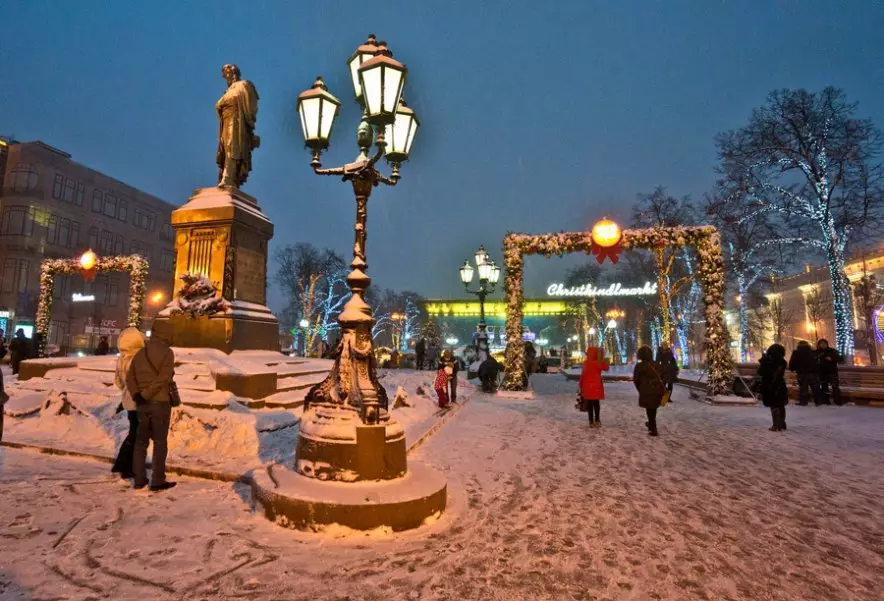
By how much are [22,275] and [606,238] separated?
158 feet

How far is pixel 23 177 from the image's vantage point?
1505 inches

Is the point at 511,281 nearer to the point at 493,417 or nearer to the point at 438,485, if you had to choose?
the point at 493,417

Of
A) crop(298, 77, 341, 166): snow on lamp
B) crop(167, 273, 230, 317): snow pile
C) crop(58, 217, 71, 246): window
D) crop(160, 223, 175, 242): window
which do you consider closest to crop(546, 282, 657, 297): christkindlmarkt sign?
crop(167, 273, 230, 317): snow pile

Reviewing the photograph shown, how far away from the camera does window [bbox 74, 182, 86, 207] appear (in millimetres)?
42888

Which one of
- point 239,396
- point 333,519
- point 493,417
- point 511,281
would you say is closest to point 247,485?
point 333,519

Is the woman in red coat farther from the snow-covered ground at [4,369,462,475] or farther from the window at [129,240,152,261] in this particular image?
the window at [129,240,152,261]

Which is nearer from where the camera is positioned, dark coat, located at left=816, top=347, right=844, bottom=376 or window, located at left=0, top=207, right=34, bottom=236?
dark coat, located at left=816, top=347, right=844, bottom=376

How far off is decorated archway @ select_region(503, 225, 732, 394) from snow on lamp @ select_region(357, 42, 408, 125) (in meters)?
10.8

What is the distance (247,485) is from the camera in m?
4.74

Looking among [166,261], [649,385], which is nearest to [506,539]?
[649,385]

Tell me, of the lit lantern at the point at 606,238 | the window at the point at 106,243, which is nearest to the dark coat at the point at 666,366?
the lit lantern at the point at 606,238

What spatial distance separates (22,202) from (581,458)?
5184 cm

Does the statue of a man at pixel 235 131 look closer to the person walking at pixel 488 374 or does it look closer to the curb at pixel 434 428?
the curb at pixel 434 428

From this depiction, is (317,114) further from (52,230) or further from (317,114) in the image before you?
(52,230)
